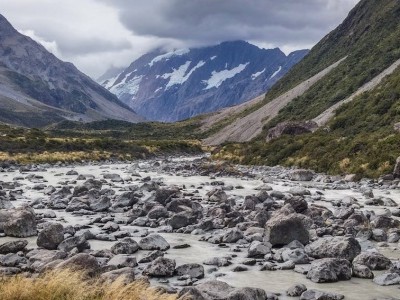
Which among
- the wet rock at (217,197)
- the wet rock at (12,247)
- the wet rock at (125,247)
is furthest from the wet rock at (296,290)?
the wet rock at (217,197)

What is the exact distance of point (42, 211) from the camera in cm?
2791

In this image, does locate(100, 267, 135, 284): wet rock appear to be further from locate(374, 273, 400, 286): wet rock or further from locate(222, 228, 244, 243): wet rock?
locate(374, 273, 400, 286): wet rock

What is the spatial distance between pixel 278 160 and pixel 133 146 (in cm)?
5541

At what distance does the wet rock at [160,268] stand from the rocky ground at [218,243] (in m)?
0.03

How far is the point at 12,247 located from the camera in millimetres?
17422

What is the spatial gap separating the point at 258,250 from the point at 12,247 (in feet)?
30.5

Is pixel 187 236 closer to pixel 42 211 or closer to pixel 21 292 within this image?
pixel 42 211

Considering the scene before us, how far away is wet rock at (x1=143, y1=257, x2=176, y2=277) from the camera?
593 inches

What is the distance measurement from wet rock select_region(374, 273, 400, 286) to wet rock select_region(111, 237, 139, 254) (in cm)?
883

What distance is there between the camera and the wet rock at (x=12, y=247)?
1727cm

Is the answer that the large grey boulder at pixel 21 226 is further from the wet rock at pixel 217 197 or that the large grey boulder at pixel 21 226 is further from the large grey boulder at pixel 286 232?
the wet rock at pixel 217 197

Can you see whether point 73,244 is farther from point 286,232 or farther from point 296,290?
point 296,290

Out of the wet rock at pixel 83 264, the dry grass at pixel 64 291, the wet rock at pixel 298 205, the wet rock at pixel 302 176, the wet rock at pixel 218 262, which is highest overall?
the wet rock at pixel 302 176

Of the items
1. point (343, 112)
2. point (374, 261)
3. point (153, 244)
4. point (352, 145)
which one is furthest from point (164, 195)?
point (343, 112)
